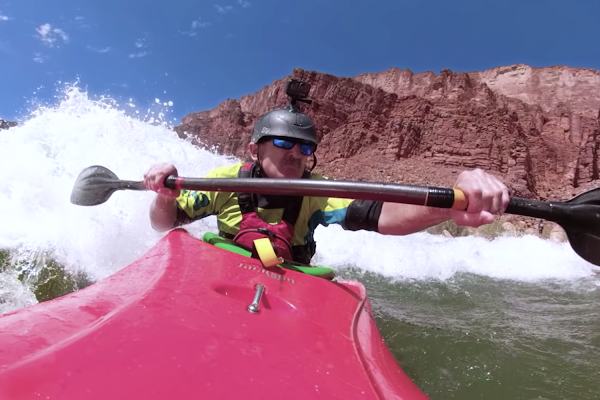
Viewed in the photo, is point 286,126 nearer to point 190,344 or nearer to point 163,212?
point 163,212

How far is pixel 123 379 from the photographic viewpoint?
0.76 meters

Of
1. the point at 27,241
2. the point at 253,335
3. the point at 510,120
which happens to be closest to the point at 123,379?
the point at 253,335

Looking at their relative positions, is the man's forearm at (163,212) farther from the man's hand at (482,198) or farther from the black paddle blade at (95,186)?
→ the man's hand at (482,198)

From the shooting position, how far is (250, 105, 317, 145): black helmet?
202 centimetres

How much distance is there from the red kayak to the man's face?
634 mm

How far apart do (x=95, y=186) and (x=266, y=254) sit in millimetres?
1440

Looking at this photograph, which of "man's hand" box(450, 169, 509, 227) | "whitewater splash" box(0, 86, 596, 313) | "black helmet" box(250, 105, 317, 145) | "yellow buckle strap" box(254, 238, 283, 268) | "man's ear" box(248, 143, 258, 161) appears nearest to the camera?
"man's hand" box(450, 169, 509, 227)

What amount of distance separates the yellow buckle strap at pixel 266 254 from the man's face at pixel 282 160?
0.40 m

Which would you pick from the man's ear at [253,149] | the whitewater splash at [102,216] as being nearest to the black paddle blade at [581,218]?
the man's ear at [253,149]

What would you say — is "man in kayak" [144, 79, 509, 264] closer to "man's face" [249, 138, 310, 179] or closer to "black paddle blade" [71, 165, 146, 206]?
"man's face" [249, 138, 310, 179]

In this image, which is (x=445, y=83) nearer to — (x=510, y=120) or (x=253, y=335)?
(x=510, y=120)

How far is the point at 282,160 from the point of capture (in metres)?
2.06

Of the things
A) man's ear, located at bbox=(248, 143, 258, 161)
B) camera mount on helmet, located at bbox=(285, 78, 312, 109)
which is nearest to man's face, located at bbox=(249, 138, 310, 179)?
man's ear, located at bbox=(248, 143, 258, 161)

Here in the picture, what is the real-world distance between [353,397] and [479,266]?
7.99 meters
